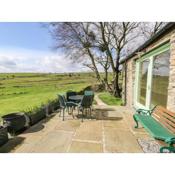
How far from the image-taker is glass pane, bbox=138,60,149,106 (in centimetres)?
734

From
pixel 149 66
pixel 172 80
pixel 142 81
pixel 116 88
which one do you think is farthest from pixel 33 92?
pixel 172 80

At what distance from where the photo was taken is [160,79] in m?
5.71

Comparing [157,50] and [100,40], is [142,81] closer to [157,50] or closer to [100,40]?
[157,50]

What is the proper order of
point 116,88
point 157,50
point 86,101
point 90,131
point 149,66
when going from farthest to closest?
point 116,88
point 149,66
point 86,101
point 157,50
point 90,131

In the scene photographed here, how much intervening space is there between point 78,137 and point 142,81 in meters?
4.43

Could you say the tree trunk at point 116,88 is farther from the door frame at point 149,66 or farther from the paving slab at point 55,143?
the paving slab at point 55,143

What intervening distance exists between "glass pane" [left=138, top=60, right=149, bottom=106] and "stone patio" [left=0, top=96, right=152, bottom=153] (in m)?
1.80

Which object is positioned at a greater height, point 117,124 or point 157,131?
point 157,131

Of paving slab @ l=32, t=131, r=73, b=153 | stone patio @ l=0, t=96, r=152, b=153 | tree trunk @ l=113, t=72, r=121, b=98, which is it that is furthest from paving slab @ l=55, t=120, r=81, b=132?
tree trunk @ l=113, t=72, r=121, b=98

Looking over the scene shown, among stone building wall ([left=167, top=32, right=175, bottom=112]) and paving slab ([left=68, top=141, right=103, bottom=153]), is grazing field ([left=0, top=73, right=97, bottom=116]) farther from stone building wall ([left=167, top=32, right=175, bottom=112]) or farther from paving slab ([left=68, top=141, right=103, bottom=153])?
stone building wall ([left=167, top=32, right=175, bottom=112])
